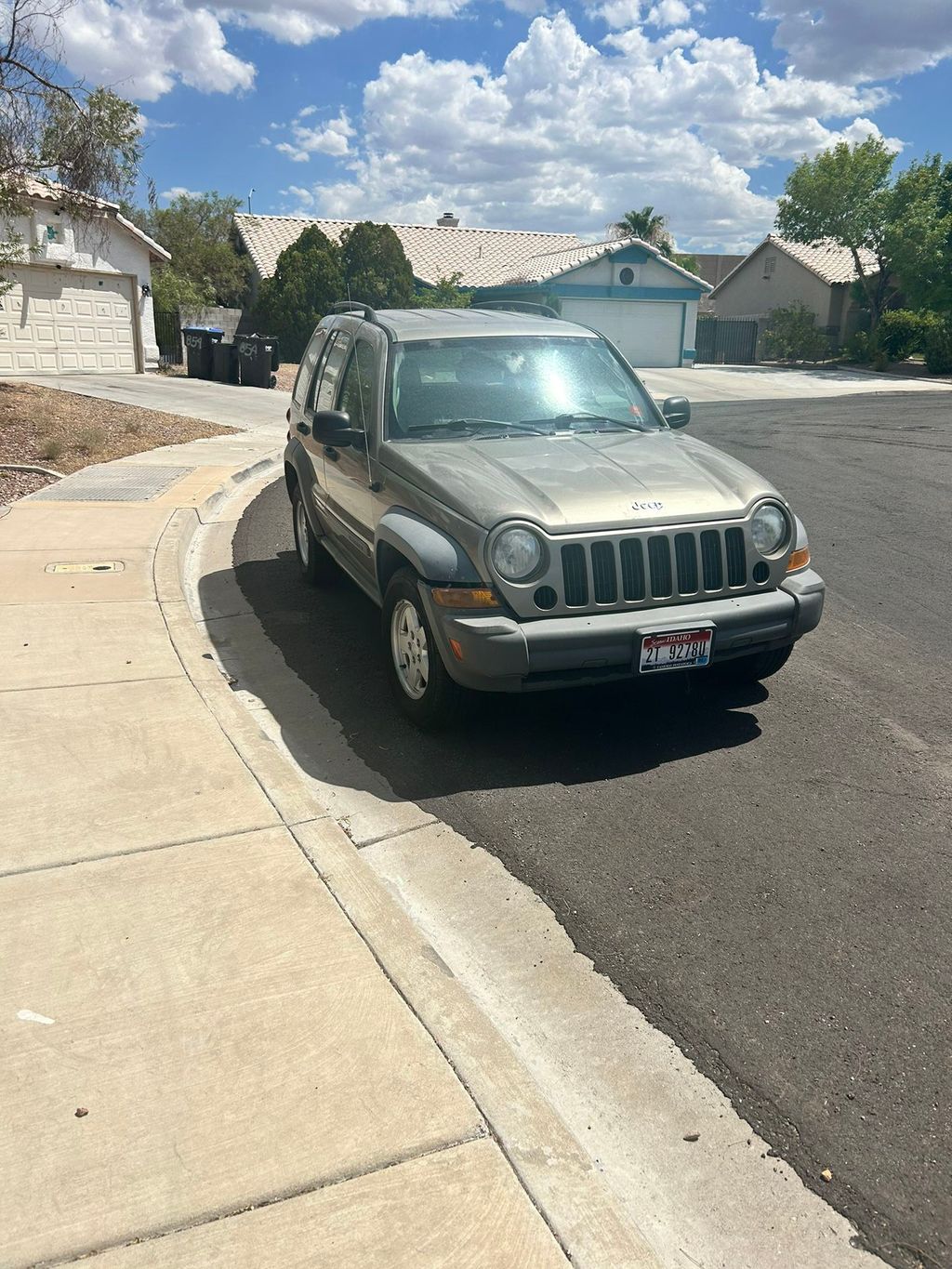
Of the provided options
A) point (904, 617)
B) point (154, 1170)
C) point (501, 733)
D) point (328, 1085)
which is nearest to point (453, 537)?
point (501, 733)

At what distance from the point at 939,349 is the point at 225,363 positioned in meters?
25.1

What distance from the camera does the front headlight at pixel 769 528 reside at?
492 centimetres

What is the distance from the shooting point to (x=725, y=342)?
4625cm

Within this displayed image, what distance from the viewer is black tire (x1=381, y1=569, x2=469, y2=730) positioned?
4801 mm

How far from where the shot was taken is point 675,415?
250 inches

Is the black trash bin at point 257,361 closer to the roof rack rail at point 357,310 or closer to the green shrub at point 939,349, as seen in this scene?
the roof rack rail at point 357,310

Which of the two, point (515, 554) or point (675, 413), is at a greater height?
point (675, 413)

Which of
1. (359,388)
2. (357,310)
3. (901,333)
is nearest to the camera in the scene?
(359,388)

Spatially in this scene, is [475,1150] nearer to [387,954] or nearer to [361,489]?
[387,954]

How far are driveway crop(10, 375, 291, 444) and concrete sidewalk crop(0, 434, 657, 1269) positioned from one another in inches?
494

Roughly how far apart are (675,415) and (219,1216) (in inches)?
202

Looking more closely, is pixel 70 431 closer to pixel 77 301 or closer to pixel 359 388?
pixel 359 388

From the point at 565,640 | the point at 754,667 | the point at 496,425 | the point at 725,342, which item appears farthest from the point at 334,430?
the point at 725,342

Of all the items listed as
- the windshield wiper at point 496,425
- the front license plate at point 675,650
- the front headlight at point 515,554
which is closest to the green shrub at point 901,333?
the windshield wiper at point 496,425
